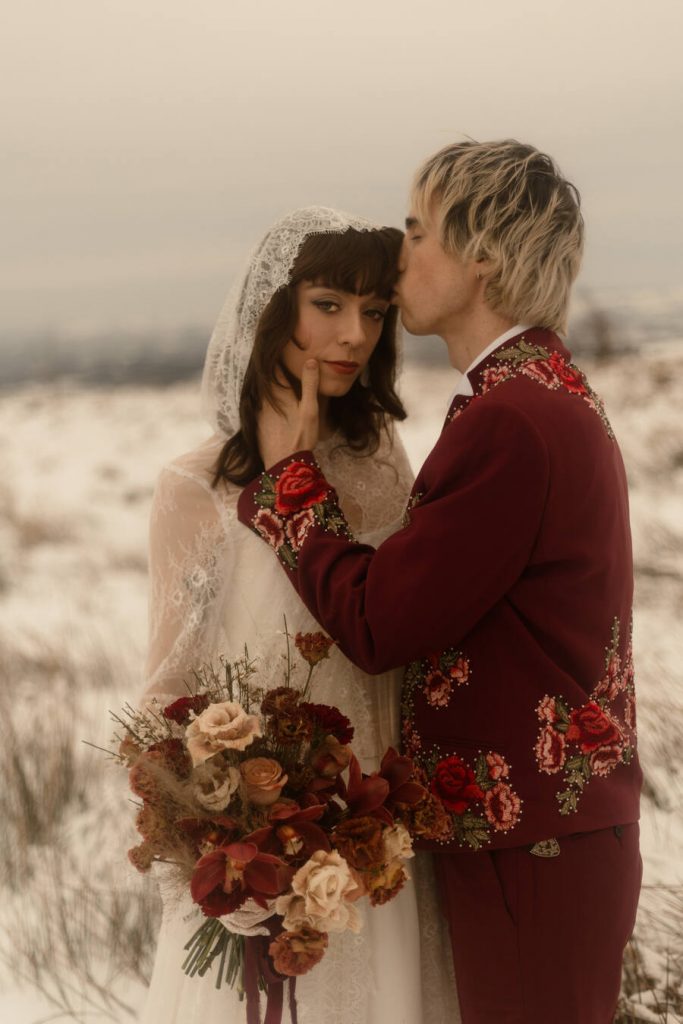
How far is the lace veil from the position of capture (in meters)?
2.03

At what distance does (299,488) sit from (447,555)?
31 centimetres

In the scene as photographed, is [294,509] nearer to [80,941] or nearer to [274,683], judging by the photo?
[274,683]

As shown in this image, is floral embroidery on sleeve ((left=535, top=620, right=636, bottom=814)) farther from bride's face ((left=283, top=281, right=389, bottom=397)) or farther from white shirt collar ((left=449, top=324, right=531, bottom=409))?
bride's face ((left=283, top=281, right=389, bottom=397))

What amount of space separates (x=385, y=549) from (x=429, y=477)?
0.50 ft

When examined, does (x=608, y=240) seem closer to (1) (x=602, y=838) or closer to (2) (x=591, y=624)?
(2) (x=591, y=624)

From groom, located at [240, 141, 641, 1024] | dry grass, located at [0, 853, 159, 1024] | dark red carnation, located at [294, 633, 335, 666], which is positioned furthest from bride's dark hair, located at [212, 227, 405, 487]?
dry grass, located at [0, 853, 159, 1024]

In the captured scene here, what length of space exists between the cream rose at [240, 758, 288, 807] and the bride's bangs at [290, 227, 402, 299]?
93 centimetres

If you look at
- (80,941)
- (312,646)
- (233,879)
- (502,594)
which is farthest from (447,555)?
(80,941)

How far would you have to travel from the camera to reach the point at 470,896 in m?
1.84

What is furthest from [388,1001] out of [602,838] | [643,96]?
[643,96]

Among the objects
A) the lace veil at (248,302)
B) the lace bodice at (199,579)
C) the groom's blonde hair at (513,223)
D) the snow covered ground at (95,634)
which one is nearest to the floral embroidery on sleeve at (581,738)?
the lace bodice at (199,579)

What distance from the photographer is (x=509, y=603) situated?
1786 millimetres

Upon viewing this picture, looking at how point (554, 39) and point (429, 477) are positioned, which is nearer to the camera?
point (429, 477)

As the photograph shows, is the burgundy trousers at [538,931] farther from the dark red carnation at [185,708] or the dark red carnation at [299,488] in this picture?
the dark red carnation at [299,488]
